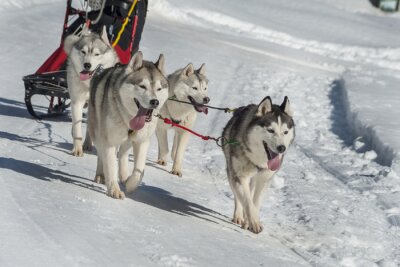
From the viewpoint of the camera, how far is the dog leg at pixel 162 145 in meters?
5.92

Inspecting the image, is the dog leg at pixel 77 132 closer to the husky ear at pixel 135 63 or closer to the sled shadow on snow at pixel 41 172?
the sled shadow on snow at pixel 41 172

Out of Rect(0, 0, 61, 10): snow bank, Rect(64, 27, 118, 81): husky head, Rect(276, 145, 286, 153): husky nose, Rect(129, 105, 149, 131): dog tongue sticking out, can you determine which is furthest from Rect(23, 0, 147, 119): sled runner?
Rect(0, 0, 61, 10): snow bank

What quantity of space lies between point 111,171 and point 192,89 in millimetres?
1624

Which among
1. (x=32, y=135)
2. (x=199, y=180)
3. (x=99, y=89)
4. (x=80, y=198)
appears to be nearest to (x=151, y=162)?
(x=199, y=180)

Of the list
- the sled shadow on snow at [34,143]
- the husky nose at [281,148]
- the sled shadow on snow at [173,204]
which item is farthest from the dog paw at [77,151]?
the husky nose at [281,148]

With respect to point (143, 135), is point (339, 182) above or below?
below

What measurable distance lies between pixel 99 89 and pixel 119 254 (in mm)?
1588

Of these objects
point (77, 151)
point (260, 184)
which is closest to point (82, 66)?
point (77, 151)

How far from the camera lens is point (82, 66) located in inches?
231

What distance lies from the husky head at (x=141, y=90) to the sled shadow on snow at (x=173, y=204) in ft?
1.84

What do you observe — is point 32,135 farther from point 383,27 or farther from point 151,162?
point 383,27

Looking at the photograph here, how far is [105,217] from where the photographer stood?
13.4ft

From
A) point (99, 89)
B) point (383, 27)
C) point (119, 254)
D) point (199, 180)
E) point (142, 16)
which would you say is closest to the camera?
point (119, 254)

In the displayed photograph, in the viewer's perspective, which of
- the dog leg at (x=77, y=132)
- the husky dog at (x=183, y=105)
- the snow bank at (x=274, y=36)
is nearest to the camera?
the dog leg at (x=77, y=132)
